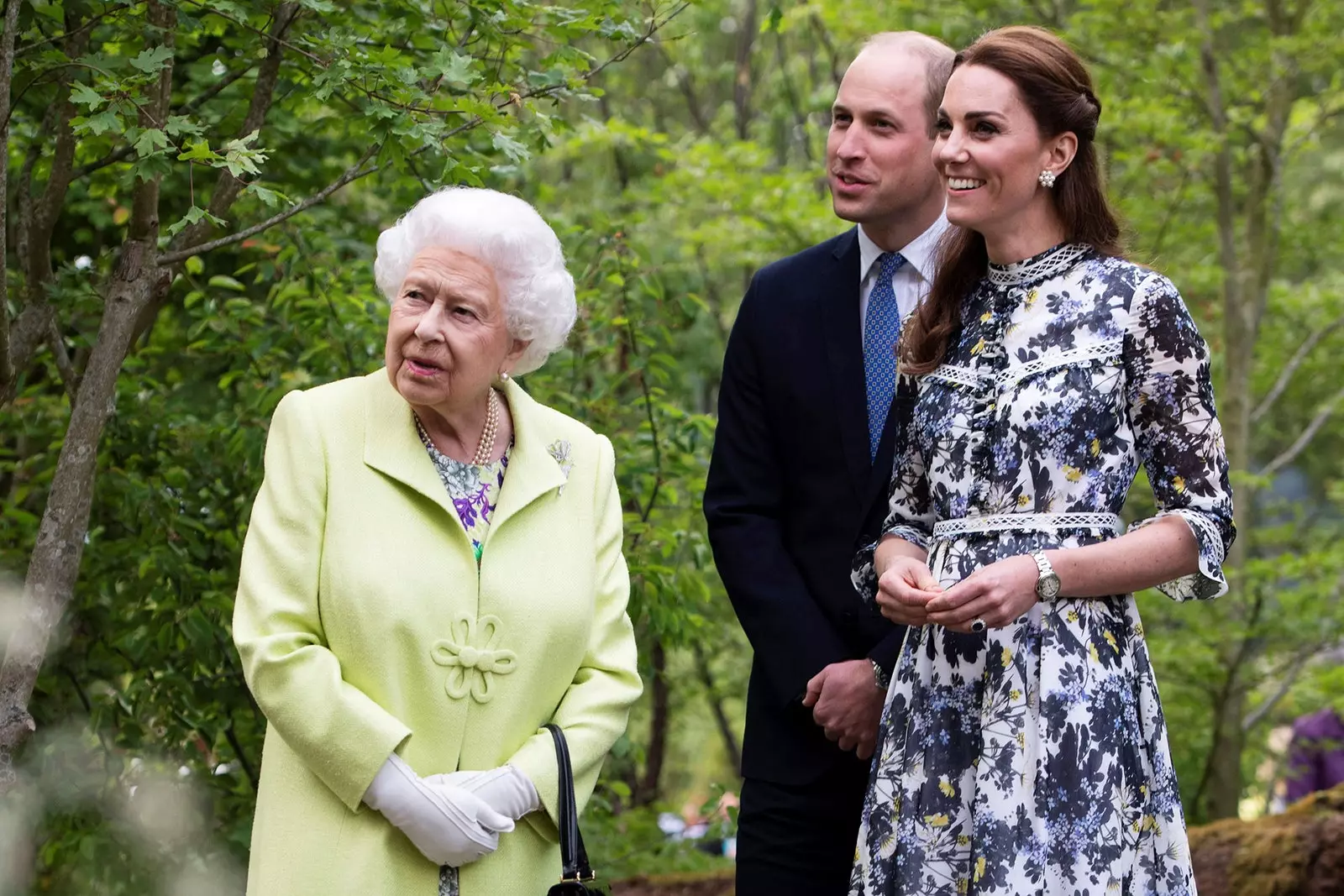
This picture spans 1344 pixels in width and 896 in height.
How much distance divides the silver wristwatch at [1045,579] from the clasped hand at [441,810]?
95 centimetres

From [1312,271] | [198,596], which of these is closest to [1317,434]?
[1312,271]

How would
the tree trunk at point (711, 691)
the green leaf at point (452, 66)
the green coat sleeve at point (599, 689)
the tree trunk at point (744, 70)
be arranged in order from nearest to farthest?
the green coat sleeve at point (599, 689), the green leaf at point (452, 66), the tree trunk at point (711, 691), the tree trunk at point (744, 70)

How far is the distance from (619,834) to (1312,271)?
30.6ft

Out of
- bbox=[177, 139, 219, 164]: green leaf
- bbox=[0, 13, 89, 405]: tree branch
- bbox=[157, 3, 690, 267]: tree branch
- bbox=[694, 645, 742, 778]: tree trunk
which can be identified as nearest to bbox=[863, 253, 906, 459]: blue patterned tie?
bbox=[157, 3, 690, 267]: tree branch

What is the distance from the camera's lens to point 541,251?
2.72m

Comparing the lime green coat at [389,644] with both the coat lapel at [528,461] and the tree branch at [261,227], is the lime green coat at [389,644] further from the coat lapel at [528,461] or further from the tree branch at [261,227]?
the tree branch at [261,227]

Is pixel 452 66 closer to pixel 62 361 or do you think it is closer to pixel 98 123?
pixel 98 123

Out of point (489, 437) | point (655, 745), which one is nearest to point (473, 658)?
point (489, 437)

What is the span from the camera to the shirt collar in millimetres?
3107

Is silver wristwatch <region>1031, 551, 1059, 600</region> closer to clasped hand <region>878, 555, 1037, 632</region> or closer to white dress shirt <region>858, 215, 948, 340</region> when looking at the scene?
clasped hand <region>878, 555, 1037, 632</region>

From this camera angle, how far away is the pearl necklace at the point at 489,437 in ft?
9.00

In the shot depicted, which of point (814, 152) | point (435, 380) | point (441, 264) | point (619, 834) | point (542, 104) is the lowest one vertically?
point (619, 834)

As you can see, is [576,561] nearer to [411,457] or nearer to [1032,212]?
[411,457]

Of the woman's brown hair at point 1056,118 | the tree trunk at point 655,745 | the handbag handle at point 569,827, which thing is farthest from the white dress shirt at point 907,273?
the tree trunk at point 655,745
